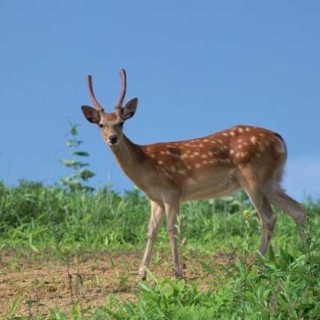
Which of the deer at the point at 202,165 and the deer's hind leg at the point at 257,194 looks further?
the deer's hind leg at the point at 257,194

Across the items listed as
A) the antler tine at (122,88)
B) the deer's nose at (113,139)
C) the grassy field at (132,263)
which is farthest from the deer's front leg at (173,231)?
the antler tine at (122,88)

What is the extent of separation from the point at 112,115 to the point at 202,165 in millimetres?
1166

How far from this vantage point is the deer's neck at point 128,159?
1034 centimetres

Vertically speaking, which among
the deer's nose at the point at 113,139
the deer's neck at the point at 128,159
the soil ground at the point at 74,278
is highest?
the deer's nose at the point at 113,139

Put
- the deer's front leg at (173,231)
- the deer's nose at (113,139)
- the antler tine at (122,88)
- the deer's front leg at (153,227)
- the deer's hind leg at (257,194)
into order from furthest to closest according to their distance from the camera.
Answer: the deer's hind leg at (257,194), the antler tine at (122,88), the deer's nose at (113,139), the deer's front leg at (153,227), the deer's front leg at (173,231)

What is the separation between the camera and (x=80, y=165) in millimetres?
16672

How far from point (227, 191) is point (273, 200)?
0.52 meters

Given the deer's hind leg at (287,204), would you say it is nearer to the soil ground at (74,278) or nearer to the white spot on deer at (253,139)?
the white spot on deer at (253,139)

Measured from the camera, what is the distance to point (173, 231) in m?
9.64

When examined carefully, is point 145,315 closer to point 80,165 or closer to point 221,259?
point 221,259

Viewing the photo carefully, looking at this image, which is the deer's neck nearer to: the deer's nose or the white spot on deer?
the deer's nose

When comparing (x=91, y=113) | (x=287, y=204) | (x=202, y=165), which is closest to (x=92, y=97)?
(x=91, y=113)

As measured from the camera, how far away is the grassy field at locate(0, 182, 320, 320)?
704 cm

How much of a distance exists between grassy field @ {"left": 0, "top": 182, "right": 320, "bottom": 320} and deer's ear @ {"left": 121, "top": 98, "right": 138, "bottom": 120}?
158 cm
